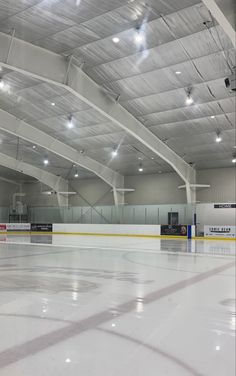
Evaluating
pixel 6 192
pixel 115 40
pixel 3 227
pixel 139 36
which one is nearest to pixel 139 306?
pixel 139 36

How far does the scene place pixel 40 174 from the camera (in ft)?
123

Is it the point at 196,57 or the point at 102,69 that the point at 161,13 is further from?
the point at 102,69

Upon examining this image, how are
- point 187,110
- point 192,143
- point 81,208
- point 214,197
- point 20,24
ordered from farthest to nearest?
point 81,208, point 214,197, point 192,143, point 187,110, point 20,24

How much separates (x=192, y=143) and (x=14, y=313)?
79.3 feet

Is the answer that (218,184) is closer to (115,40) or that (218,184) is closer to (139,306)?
(115,40)

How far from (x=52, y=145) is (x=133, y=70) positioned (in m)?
13.0

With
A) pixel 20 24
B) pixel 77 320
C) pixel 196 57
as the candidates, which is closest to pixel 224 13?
pixel 196 57

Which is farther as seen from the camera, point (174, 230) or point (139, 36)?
point (174, 230)

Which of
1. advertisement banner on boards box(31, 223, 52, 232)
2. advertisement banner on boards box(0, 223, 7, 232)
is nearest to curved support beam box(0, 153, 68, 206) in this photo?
advertisement banner on boards box(31, 223, 52, 232)

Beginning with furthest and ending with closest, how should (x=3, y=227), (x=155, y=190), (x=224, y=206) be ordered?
(x=155, y=190), (x=3, y=227), (x=224, y=206)

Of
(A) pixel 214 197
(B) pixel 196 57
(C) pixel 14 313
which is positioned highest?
(B) pixel 196 57

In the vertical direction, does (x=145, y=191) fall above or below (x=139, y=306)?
above

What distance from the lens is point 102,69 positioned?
54.6 ft

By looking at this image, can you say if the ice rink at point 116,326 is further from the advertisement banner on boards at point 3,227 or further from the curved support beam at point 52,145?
the advertisement banner on boards at point 3,227
